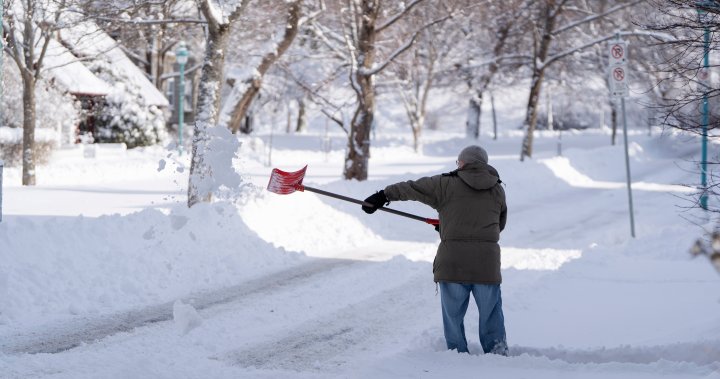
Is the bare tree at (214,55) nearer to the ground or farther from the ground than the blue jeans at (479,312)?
farther from the ground

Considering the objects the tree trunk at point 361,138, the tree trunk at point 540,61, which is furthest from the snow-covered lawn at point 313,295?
the tree trunk at point 540,61

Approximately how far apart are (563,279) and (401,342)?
427cm

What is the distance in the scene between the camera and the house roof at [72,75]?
104 feet

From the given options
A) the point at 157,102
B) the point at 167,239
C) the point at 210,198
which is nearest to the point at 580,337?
the point at 167,239

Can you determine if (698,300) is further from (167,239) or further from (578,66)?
(578,66)

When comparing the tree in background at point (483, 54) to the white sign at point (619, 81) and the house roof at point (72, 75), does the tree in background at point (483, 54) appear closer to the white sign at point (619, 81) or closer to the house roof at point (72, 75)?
the house roof at point (72, 75)

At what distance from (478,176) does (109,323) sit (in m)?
3.82

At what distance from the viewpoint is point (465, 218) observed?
21.8ft

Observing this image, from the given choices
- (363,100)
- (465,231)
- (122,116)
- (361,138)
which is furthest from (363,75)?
(122,116)

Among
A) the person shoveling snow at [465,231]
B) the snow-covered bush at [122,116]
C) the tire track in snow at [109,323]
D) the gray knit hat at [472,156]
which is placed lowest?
the tire track in snow at [109,323]

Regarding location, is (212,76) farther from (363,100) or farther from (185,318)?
(185,318)

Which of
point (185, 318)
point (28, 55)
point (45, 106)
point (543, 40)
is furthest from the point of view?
point (543, 40)

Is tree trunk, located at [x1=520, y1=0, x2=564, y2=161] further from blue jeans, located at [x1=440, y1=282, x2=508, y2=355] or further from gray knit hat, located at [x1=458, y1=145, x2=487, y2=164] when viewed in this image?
blue jeans, located at [x1=440, y1=282, x2=508, y2=355]

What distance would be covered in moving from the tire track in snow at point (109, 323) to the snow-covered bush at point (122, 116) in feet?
90.3
